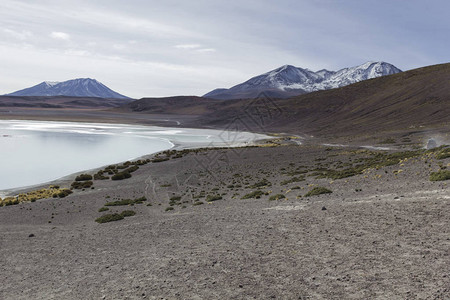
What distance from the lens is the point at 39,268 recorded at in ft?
35.4

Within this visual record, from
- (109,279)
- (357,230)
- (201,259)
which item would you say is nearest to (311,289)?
(201,259)

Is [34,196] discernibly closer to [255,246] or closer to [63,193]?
[63,193]

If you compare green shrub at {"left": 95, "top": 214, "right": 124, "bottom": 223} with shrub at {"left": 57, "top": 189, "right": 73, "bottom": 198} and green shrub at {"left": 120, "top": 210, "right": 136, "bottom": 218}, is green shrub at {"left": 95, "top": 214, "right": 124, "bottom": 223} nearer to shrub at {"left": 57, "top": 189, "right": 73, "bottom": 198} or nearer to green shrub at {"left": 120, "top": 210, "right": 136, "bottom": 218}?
green shrub at {"left": 120, "top": 210, "right": 136, "bottom": 218}

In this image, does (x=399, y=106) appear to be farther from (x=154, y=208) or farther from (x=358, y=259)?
(x=358, y=259)

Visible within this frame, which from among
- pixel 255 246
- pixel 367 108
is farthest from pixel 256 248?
pixel 367 108

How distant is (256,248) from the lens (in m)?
9.98

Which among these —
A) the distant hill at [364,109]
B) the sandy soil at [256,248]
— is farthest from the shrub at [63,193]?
the distant hill at [364,109]

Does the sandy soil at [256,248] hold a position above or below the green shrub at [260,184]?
above

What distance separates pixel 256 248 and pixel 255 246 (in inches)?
8.0

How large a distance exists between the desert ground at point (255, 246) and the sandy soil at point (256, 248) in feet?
0.15

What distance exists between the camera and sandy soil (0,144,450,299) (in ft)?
24.2

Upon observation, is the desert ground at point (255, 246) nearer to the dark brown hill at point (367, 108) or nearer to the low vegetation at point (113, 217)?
the low vegetation at point (113, 217)

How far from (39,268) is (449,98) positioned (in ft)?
354

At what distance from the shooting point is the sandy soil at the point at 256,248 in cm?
736
